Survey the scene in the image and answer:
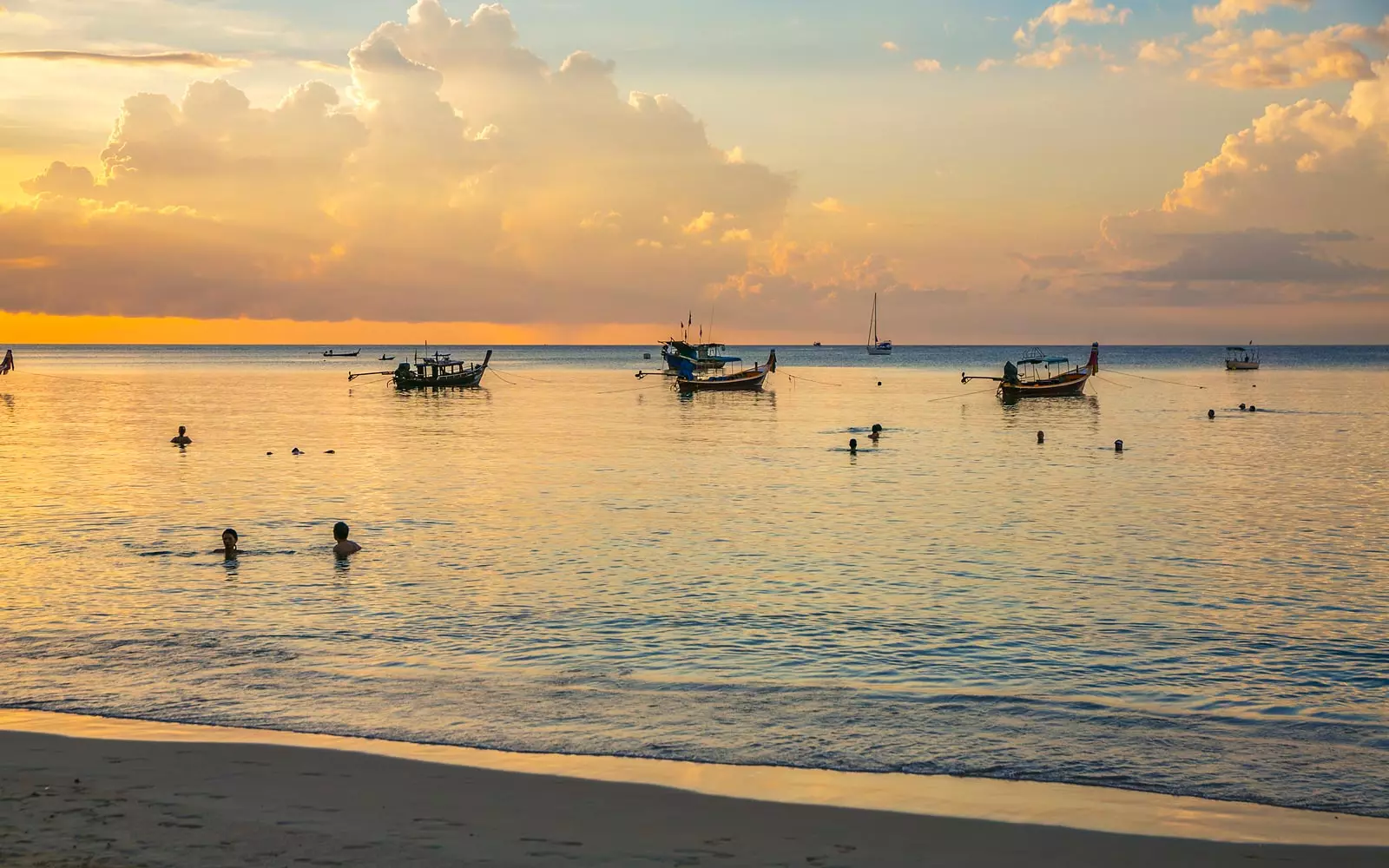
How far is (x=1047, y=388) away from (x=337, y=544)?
285ft

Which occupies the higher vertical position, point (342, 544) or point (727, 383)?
point (727, 383)

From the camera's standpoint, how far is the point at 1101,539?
30797 millimetres

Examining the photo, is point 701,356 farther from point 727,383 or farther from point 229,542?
point 229,542

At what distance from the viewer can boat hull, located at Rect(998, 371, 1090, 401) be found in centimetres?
10112

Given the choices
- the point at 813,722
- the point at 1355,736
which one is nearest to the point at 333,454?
the point at 813,722

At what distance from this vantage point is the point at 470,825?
34.1 feet

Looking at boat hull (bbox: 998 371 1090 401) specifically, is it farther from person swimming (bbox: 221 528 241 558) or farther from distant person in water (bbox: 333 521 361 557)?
person swimming (bbox: 221 528 241 558)

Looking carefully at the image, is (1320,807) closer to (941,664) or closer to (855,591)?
(941,664)

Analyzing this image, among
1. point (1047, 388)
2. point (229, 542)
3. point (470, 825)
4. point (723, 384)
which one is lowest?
point (470, 825)

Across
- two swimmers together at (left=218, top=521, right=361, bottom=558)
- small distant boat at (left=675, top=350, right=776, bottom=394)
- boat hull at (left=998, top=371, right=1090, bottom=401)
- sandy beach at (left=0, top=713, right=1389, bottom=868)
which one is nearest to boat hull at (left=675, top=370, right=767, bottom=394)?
small distant boat at (left=675, top=350, right=776, bottom=394)

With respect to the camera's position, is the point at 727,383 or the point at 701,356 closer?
the point at 727,383

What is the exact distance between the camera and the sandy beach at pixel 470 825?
9.65 m

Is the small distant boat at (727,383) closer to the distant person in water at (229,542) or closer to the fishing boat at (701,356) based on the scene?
the fishing boat at (701,356)

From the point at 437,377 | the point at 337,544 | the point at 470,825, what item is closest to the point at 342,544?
the point at 337,544
